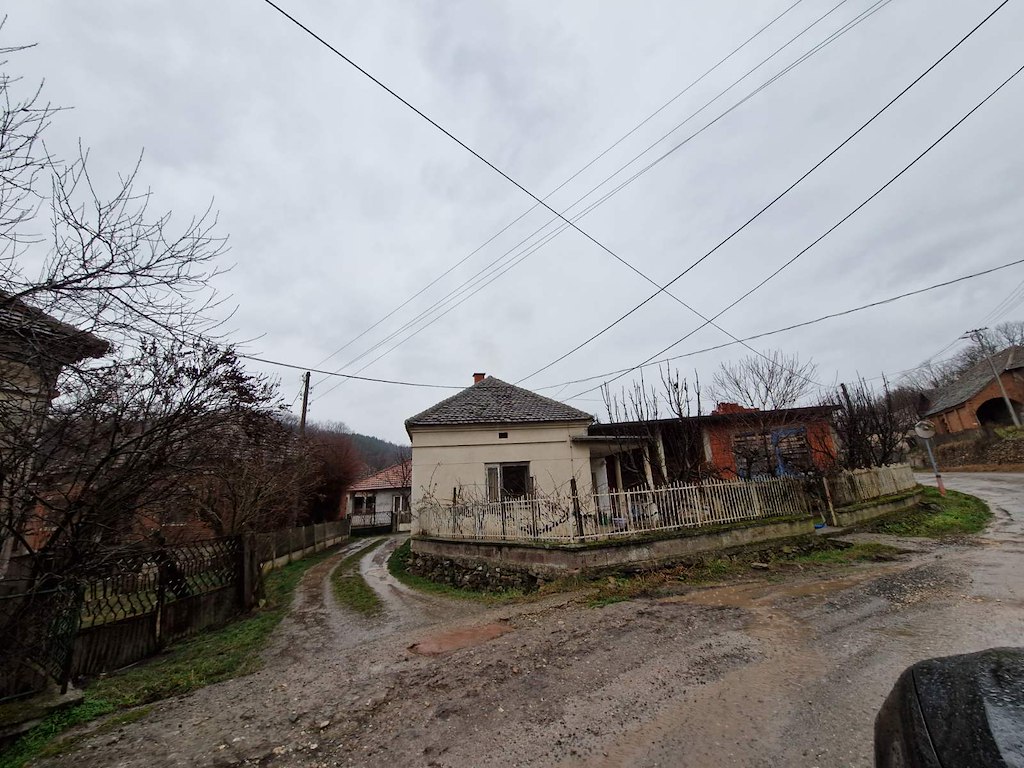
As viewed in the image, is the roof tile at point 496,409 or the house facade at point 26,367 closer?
the house facade at point 26,367

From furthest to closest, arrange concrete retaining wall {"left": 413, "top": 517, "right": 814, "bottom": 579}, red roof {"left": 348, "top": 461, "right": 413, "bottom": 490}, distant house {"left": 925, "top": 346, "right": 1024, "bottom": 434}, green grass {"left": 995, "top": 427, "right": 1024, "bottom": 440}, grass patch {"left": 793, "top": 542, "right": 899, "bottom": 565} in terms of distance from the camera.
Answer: red roof {"left": 348, "top": 461, "right": 413, "bottom": 490} < distant house {"left": 925, "top": 346, "right": 1024, "bottom": 434} < green grass {"left": 995, "top": 427, "right": 1024, "bottom": 440} < grass patch {"left": 793, "top": 542, "right": 899, "bottom": 565} < concrete retaining wall {"left": 413, "top": 517, "right": 814, "bottom": 579}

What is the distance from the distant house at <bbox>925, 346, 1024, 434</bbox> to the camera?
101 ft

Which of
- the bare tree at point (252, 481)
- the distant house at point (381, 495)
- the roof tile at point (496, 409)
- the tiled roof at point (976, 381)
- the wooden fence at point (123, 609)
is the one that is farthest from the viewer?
the distant house at point (381, 495)

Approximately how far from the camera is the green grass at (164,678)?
3.96 meters

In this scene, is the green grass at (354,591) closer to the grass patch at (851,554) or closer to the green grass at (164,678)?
the green grass at (164,678)

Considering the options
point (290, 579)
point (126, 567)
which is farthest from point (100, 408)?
point (290, 579)

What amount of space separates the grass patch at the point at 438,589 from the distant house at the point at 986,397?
39490 mm

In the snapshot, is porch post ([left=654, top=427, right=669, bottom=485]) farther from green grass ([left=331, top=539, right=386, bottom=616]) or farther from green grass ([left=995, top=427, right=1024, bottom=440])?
green grass ([left=995, top=427, right=1024, bottom=440])

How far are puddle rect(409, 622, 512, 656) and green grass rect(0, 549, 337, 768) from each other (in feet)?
7.29

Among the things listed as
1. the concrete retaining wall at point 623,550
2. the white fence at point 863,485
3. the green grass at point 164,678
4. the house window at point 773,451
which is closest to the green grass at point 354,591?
the green grass at point 164,678

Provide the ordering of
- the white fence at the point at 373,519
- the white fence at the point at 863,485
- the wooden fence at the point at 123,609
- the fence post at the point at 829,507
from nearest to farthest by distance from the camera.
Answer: the wooden fence at the point at 123,609 < the fence post at the point at 829,507 < the white fence at the point at 863,485 < the white fence at the point at 373,519

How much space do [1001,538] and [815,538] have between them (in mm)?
3884

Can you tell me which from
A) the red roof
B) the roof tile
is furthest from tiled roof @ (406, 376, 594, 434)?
the red roof

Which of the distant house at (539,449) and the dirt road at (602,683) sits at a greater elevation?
the distant house at (539,449)
